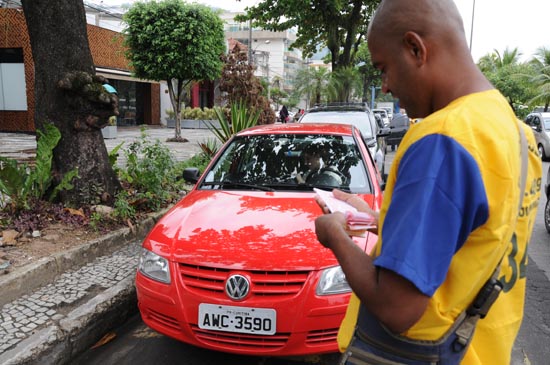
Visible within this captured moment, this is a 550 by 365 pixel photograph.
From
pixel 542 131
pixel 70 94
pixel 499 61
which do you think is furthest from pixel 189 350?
pixel 499 61

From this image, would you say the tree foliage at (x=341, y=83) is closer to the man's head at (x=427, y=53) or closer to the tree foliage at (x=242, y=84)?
the tree foliage at (x=242, y=84)

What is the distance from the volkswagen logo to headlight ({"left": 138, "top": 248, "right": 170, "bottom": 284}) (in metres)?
0.43

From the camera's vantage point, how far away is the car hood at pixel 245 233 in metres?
2.57

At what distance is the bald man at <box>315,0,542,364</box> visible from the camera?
87 centimetres

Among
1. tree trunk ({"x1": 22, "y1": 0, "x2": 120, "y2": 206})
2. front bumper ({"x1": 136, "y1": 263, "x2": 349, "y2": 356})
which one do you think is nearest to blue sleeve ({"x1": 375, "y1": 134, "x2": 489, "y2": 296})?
front bumper ({"x1": 136, "y1": 263, "x2": 349, "y2": 356})

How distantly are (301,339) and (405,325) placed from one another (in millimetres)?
1637

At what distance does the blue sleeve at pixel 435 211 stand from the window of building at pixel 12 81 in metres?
19.6

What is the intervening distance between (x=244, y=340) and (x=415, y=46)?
6.55ft

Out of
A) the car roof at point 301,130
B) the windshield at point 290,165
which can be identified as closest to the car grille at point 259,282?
the windshield at point 290,165

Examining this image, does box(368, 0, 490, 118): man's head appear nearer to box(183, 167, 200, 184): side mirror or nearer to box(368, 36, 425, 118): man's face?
box(368, 36, 425, 118): man's face

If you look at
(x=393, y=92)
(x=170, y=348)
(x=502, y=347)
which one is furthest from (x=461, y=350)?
(x=170, y=348)

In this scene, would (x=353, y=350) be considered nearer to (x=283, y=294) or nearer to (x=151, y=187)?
(x=283, y=294)

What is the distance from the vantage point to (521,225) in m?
1.07

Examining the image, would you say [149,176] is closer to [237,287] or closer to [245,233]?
[245,233]
